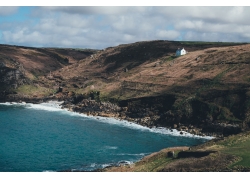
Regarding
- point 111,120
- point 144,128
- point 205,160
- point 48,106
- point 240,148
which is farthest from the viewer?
point 48,106

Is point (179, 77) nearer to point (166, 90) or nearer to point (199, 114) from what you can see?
point (166, 90)

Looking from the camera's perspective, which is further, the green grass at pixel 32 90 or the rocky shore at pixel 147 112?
the green grass at pixel 32 90

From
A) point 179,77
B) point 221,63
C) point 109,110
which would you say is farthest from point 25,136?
point 221,63

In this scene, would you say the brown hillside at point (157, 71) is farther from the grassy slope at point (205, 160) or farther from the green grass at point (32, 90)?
the grassy slope at point (205, 160)

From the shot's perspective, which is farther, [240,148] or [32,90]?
[32,90]

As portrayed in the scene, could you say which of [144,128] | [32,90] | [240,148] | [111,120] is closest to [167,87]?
[111,120]

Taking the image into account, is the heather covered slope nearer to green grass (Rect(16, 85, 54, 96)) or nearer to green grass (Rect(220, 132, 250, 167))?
green grass (Rect(16, 85, 54, 96))

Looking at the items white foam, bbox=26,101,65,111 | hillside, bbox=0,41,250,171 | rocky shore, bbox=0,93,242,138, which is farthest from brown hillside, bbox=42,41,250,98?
white foam, bbox=26,101,65,111

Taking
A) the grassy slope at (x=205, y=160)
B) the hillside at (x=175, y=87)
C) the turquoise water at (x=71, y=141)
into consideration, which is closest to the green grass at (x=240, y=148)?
the grassy slope at (x=205, y=160)

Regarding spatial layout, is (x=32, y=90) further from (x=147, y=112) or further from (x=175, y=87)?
(x=175, y=87)
